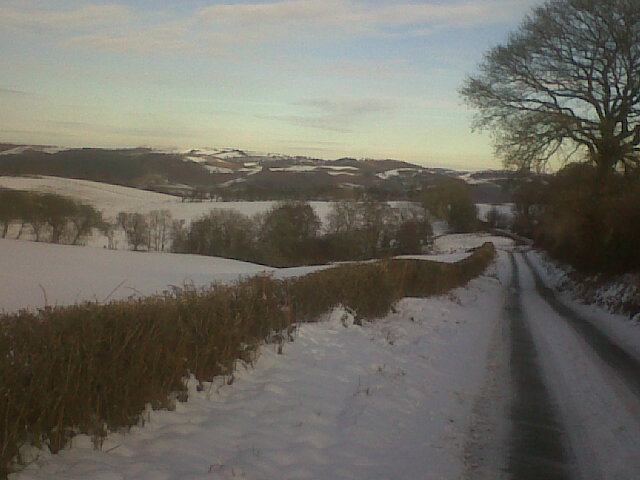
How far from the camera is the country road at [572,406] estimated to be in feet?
19.4

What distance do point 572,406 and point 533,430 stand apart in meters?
1.44

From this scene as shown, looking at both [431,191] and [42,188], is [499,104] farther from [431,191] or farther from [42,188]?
[431,191]

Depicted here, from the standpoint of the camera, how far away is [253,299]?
30.4 feet

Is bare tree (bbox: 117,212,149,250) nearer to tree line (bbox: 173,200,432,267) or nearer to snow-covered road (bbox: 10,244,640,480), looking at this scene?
tree line (bbox: 173,200,432,267)

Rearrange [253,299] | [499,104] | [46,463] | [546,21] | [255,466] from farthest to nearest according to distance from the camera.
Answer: [499,104] < [546,21] < [253,299] < [255,466] < [46,463]

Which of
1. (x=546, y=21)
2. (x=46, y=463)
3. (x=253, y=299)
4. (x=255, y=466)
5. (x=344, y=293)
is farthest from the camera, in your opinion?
(x=546, y=21)

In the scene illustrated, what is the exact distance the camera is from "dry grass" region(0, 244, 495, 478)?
4.84 metres

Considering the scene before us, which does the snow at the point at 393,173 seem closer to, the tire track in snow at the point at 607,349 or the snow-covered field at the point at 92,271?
the snow-covered field at the point at 92,271

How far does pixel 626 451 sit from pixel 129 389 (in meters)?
5.39

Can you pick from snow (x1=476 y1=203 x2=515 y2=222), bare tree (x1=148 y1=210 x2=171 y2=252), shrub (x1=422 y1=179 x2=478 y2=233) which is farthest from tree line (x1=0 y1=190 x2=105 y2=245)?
snow (x1=476 y1=203 x2=515 y2=222)

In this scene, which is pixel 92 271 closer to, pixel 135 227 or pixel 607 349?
pixel 607 349

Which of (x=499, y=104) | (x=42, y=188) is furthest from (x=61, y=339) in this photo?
(x=42, y=188)

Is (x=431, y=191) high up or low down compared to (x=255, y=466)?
up

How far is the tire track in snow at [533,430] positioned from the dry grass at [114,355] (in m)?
3.62
